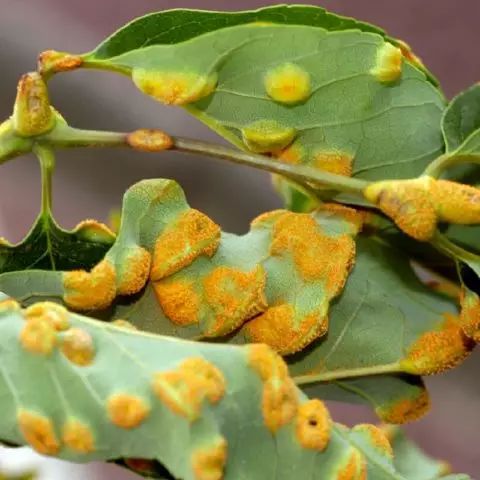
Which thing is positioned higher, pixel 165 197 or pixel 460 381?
pixel 165 197

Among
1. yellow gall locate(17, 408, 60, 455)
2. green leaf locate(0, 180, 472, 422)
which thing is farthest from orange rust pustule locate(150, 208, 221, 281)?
yellow gall locate(17, 408, 60, 455)

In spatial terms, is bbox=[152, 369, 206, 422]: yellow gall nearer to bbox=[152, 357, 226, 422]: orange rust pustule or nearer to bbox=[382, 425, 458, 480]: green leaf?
bbox=[152, 357, 226, 422]: orange rust pustule

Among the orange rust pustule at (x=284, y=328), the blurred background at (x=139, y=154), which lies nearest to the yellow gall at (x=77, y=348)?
the orange rust pustule at (x=284, y=328)

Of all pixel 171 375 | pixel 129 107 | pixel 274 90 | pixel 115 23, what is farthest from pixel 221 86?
pixel 115 23

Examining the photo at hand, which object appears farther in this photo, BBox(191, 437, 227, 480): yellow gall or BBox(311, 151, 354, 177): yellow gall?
BBox(311, 151, 354, 177): yellow gall

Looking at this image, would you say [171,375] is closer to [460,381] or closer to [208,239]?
[208,239]
